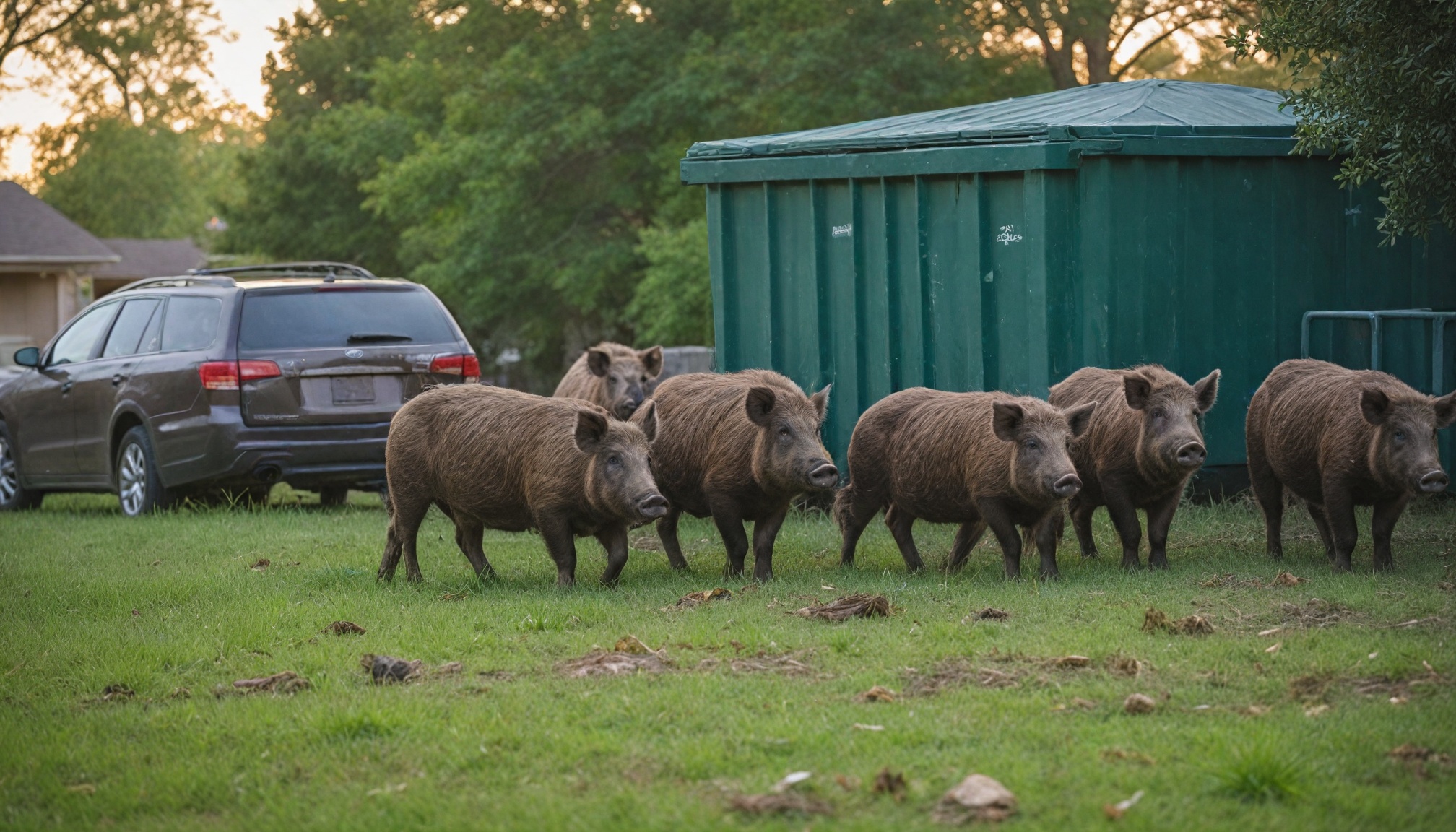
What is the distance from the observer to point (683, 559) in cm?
1041

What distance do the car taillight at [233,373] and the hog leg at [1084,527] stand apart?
660cm

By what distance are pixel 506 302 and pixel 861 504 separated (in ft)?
67.3

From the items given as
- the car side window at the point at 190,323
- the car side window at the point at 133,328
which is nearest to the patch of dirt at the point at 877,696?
the car side window at the point at 190,323

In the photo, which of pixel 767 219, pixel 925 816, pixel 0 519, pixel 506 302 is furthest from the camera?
pixel 506 302

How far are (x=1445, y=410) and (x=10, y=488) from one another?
44.2 ft

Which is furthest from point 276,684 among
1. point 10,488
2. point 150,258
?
point 150,258

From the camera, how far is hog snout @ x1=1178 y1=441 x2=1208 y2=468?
30.8 feet

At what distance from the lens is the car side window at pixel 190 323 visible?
44.5 ft

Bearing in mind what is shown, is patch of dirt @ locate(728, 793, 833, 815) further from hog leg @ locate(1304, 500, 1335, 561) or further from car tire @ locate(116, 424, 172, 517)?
car tire @ locate(116, 424, 172, 517)

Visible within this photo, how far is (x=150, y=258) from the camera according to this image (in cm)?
6191

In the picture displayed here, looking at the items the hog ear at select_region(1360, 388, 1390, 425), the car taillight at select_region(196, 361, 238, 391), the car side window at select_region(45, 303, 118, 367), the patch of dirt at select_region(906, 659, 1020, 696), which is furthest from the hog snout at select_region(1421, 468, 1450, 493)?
the car side window at select_region(45, 303, 118, 367)

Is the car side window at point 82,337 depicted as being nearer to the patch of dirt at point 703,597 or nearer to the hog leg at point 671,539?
the hog leg at point 671,539

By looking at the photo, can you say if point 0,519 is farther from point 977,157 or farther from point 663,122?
point 663,122

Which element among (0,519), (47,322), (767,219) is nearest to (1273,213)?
(767,219)
